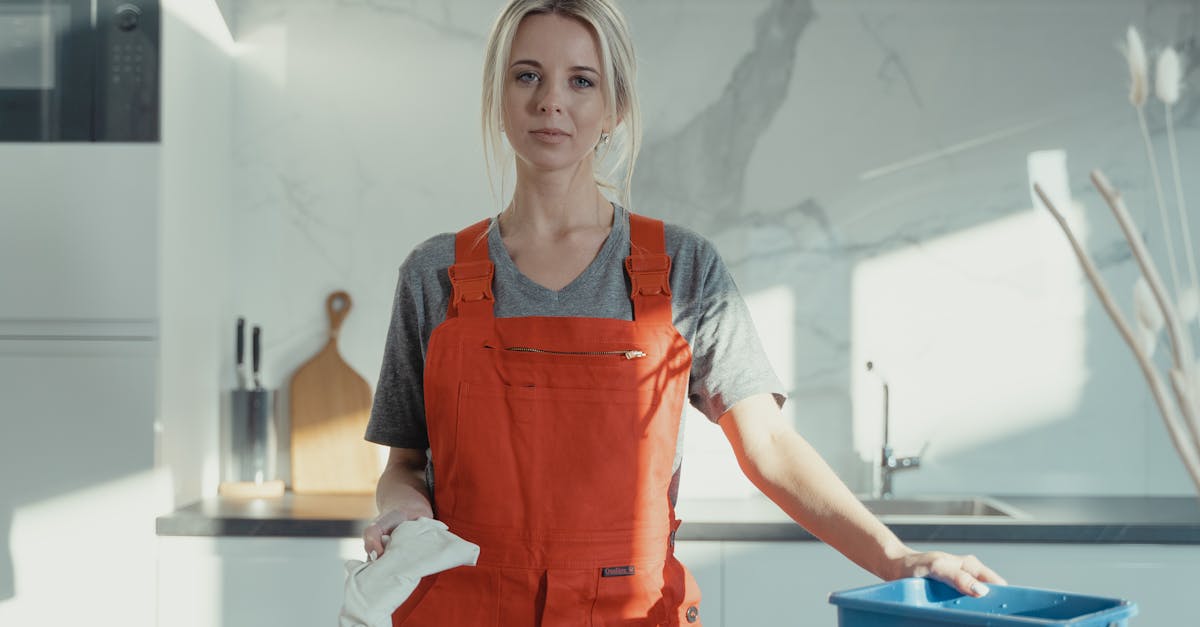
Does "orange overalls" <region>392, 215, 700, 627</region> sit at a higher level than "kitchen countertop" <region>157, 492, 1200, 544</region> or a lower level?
higher

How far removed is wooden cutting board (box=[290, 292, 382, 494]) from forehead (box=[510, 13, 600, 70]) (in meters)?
1.47

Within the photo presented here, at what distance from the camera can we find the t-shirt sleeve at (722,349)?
1.22m

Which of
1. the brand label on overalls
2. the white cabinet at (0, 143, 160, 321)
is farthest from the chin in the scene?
the white cabinet at (0, 143, 160, 321)

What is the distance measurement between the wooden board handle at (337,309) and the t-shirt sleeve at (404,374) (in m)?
1.33

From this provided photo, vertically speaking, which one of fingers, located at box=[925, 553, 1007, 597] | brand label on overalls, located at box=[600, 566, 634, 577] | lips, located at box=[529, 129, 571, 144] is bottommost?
brand label on overalls, located at box=[600, 566, 634, 577]

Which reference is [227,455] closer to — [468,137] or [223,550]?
[223,550]

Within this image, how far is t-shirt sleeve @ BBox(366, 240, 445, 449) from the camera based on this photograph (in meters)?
1.30

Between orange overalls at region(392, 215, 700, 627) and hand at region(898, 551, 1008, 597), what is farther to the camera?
orange overalls at region(392, 215, 700, 627)

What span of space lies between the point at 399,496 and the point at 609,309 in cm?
30

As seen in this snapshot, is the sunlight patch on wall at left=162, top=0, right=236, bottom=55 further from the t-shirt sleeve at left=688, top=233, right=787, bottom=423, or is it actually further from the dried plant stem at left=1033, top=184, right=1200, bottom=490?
the dried plant stem at left=1033, top=184, right=1200, bottom=490

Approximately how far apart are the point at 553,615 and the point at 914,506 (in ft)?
5.01

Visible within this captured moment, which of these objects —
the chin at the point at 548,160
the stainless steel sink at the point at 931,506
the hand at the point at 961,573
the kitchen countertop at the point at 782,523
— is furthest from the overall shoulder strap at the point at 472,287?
the stainless steel sink at the point at 931,506

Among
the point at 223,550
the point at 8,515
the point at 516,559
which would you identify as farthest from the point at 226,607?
the point at 516,559

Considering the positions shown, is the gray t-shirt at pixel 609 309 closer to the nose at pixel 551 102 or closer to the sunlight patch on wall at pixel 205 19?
the nose at pixel 551 102
